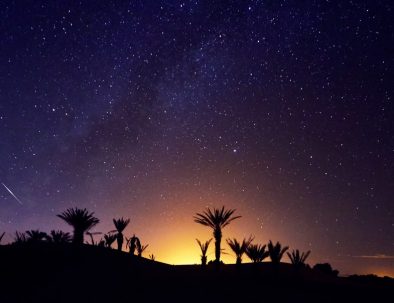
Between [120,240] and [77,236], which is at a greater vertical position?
[120,240]

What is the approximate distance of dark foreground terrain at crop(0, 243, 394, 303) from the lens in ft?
70.7

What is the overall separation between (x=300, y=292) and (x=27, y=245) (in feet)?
68.2

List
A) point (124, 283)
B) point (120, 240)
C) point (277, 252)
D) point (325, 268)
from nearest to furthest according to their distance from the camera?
point (124, 283), point (277, 252), point (120, 240), point (325, 268)

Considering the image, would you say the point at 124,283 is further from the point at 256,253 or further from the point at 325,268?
the point at 325,268

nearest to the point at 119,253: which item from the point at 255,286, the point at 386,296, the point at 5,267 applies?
the point at 5,267

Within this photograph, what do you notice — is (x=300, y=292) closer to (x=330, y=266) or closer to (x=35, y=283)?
(x=35, y=283)

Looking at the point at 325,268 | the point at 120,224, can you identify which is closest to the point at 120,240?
the point at 120,224

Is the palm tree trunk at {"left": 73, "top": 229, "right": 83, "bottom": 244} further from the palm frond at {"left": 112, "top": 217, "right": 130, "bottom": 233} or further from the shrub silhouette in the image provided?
the shrub silhouette

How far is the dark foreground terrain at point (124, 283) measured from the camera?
2155 cm

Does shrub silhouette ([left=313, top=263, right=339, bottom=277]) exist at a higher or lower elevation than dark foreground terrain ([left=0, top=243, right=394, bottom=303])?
higher

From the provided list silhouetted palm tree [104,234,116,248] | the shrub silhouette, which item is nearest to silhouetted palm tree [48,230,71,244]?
silhouetted palm tree [104,234,116,248]

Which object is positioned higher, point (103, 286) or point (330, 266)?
point (330, 266)

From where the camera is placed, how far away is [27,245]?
31.7 meters

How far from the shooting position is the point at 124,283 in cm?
2414
